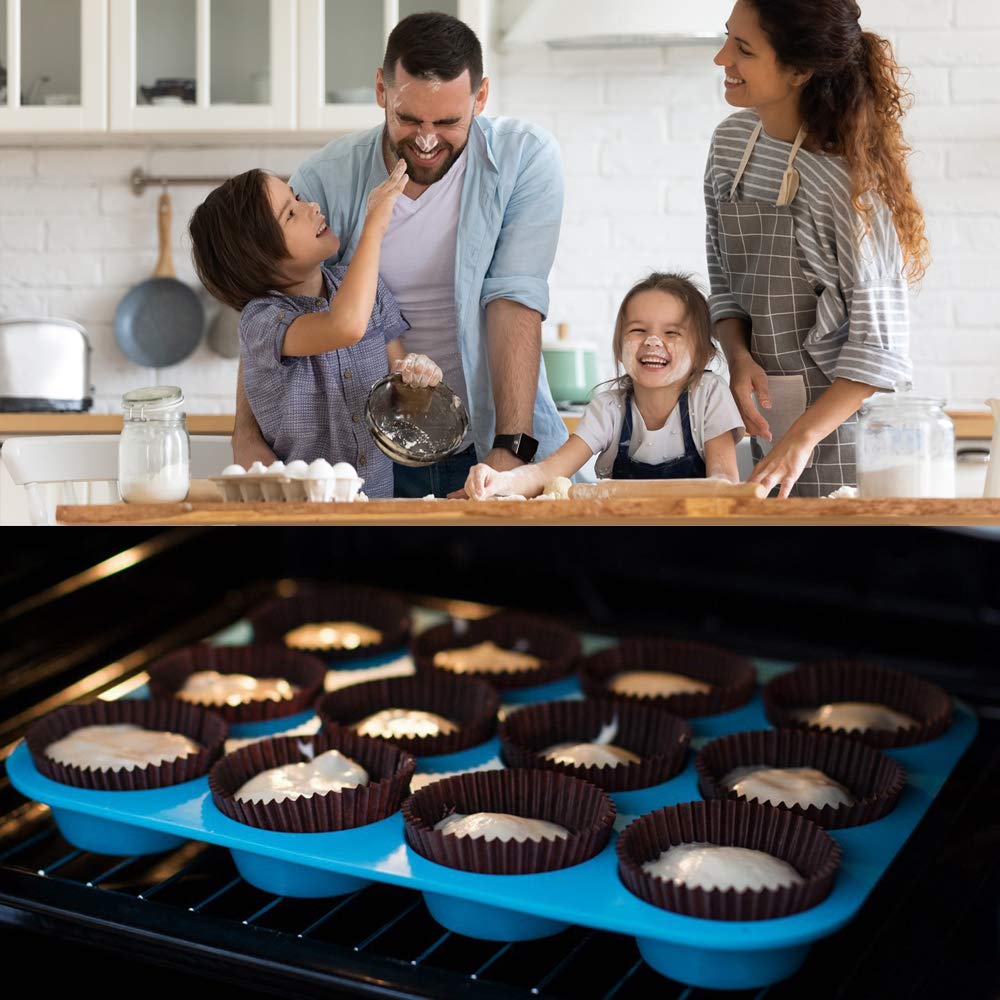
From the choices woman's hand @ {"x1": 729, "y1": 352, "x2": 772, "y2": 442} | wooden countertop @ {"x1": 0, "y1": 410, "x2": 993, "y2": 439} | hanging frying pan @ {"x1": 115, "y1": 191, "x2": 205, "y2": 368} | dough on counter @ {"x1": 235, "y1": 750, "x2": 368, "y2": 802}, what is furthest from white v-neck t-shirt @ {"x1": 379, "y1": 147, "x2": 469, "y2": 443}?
hanging frying pan @ {"x1": 115, "y1": 191, "x2": 205, "y2": 368}

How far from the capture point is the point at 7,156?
307 centimetres

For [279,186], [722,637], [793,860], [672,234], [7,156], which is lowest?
Result: [793,860]

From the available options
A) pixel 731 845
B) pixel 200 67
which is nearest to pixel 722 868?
pixel 731 845

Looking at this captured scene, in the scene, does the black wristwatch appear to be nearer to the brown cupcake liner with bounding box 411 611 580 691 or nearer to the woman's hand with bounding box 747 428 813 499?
the brown cupcake liner with bounding box 411 611 580 691

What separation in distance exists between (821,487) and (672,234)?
160cm

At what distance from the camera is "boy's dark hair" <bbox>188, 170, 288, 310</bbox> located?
125cm

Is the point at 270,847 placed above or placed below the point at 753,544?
below

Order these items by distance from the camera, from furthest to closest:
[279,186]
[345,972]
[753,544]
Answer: [279,186] → [753,544] → [345,972]

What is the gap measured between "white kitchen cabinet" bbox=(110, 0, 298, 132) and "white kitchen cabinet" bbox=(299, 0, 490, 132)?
0.05 metres

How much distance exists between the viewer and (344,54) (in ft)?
9.01

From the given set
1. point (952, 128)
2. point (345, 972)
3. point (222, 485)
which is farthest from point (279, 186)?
point (952, 128)

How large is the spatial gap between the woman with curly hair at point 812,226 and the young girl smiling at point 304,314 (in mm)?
433

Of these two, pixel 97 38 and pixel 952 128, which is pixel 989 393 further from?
pixel 97 38

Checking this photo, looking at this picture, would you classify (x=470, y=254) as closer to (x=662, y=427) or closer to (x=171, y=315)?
(x=662, y=427)
